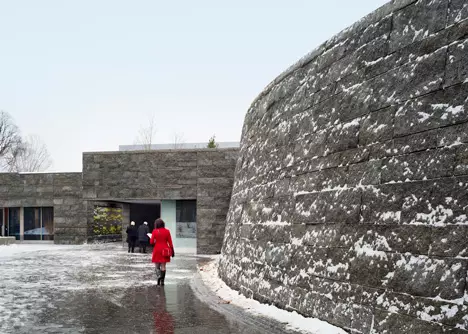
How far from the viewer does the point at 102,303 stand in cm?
987

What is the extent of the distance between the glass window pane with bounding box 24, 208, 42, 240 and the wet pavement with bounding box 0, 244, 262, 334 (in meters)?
19.0

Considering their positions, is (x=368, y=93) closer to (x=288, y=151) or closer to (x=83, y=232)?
(x=288, y=151)

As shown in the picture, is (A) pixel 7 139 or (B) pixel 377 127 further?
(A) pixel 7 139

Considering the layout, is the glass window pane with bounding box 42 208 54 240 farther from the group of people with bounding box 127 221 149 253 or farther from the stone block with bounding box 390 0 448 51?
the stone block with bounding box 390 0 448 51

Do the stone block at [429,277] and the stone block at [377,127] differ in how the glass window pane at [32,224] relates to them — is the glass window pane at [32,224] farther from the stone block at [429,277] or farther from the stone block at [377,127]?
the stone block at [429,277]

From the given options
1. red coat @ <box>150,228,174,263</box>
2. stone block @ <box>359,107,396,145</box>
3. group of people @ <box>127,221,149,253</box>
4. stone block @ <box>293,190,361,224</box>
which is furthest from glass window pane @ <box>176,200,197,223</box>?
stone block @ <box>359,107,396,145</box>

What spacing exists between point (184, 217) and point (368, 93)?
18090mm

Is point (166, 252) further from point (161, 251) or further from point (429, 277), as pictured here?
point (429, 277)

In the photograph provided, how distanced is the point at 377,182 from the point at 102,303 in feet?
19.5

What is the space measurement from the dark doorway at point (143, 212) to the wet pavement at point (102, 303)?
52.5ft

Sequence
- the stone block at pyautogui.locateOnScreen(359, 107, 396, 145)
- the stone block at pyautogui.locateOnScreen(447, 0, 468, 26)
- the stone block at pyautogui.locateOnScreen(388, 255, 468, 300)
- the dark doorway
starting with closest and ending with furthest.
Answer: the stone block at pyautogui.locateOnScreen(388, 255, 468, 300) → the stone block at pyautogui.locateOnScreen(447, 0, 468, 26) → the stone block at pyautogui.locateOnScreen(359, 107, 396, 145) → the dark doorway

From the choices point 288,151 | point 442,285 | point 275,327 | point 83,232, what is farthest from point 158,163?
point 442,285

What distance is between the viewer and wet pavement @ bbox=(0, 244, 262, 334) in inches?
303

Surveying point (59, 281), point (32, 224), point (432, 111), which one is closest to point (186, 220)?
point (59, 281)
